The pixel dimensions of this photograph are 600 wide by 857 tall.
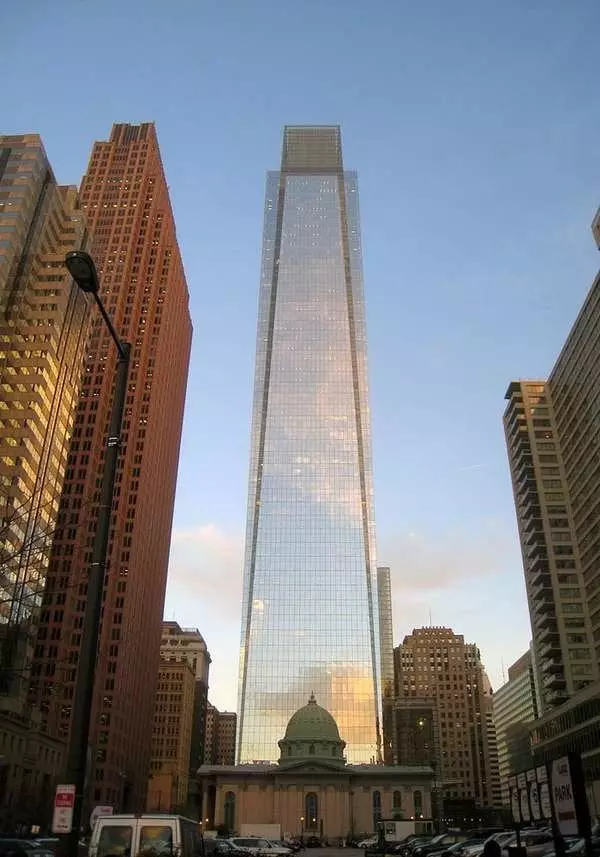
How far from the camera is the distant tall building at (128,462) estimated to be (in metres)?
133

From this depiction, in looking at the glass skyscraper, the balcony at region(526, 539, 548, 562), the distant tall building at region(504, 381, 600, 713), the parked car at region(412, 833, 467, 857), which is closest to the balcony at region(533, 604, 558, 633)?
the distant tall building at region(504, 381, 600, 713)

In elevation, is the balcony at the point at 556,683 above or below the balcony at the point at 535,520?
below

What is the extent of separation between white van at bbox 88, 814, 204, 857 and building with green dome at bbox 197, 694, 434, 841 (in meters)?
125

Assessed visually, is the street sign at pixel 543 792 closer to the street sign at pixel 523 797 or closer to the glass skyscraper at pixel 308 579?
the street sign at pixel 523 797

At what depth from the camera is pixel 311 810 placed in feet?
434

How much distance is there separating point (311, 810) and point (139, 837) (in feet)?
423

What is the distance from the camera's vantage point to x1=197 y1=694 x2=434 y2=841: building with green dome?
131m

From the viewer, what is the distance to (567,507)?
127625mm

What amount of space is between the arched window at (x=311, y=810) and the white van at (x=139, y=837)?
126235 mm

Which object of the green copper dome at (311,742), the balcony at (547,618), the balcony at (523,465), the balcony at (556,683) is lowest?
the green copper dome at (311,742)

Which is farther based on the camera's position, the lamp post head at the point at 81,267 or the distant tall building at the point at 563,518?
the distant tall building at the point at 563,518

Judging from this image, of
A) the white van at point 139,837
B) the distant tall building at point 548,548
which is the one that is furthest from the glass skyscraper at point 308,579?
the white van at point 139,837

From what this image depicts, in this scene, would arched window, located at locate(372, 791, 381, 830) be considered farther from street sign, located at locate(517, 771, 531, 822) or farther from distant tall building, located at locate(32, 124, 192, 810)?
street sign, located at locate(517, 771, 531, 822)

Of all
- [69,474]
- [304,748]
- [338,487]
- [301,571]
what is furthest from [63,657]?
[338,487]
